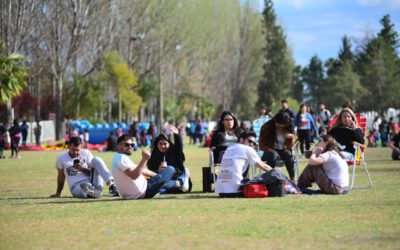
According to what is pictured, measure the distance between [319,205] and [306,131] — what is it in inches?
573

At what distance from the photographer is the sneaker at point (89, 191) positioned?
564 inches

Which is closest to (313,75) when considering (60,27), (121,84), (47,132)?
(121,84)

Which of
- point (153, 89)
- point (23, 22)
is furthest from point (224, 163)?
point (153, 89)

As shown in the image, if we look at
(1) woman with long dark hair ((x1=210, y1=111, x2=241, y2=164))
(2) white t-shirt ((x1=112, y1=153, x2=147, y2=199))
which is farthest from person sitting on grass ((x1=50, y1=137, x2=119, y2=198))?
(1) woman with long dark hair ((x1=210, y1=111, x2=241, y2=164))

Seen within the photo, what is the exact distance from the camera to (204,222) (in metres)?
10.3

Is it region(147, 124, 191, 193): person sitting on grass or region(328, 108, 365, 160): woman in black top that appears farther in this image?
region(328, 108, 365, 160): woman in black top

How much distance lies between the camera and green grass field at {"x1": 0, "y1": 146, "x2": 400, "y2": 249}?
28.4ft

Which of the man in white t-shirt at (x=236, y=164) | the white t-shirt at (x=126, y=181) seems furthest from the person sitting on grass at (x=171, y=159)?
the man in white t-shirt at (x=236, y=164)

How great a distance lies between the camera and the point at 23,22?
2031 inches

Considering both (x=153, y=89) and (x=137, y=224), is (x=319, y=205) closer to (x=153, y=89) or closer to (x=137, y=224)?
(x=137, y=224)

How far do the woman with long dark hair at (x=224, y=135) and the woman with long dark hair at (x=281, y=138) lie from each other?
1.76 ft

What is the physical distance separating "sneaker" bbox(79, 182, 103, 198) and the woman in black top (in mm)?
4790

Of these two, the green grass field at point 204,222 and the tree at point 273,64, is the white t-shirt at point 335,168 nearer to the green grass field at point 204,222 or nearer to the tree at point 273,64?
the green grass field at point 204,222

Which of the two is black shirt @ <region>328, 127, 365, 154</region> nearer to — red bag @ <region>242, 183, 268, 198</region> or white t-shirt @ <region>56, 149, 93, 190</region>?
red bag @ <region>242, 183, 268, 198</region>
